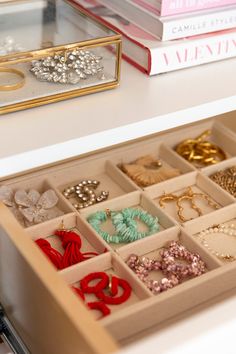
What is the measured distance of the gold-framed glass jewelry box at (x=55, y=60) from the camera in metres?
0.72

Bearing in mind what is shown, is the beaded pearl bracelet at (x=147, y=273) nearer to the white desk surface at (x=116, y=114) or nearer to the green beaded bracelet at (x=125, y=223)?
the green beaded bracelet at (x=125, y=223)

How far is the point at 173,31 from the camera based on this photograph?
2.65 ft

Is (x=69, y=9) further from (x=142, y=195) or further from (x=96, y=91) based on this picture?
(x=142, y=195)

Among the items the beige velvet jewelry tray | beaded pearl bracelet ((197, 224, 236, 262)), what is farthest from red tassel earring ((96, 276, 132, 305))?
beaded pearl bracelet ((197, 224, 236, 262))

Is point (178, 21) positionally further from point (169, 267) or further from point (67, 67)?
point (169, 267)

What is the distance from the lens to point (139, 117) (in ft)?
2.35

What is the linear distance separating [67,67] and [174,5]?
17 centimetres

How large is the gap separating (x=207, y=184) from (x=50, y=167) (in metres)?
0.25

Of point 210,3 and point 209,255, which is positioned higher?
point 210,3

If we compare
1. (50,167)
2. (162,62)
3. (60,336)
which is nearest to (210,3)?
(162,62)

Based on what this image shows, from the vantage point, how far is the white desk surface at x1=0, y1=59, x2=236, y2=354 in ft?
2.16

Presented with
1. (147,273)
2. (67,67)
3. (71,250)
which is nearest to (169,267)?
(147,273)

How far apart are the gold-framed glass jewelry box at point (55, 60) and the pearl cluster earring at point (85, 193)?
19 cm

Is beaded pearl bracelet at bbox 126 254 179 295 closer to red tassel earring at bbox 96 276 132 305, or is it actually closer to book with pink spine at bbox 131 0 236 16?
red tassel earring at bbox 96 276 132 305
